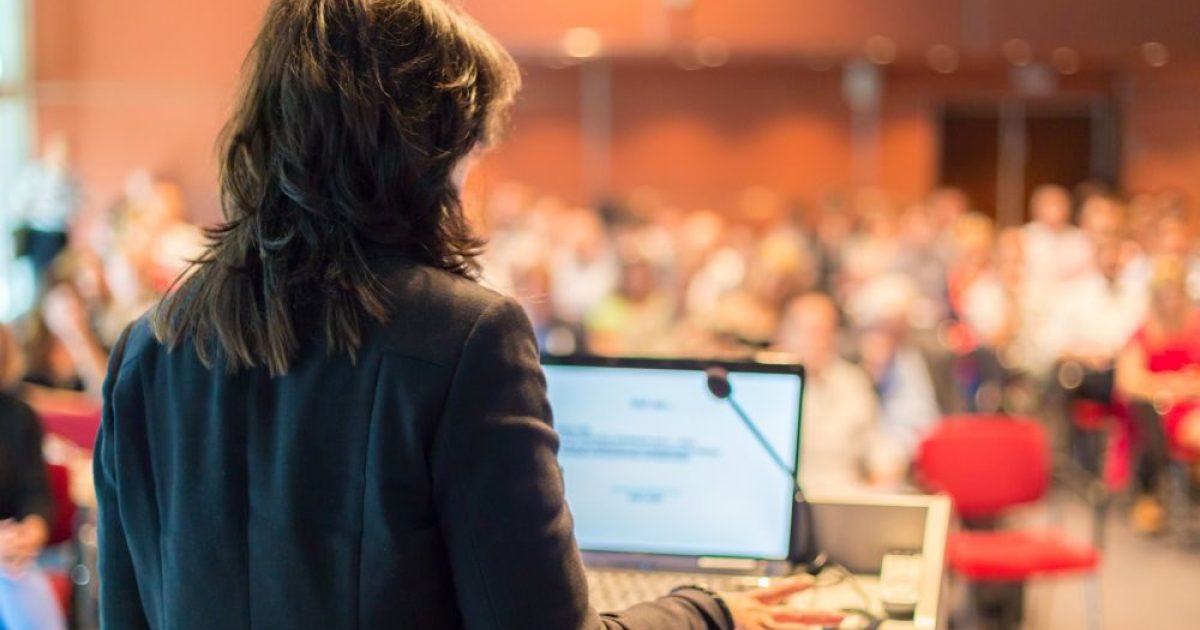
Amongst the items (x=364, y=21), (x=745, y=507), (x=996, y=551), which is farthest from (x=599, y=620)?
(x=996, y=551)

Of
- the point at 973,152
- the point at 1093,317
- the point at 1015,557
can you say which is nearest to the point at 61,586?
the point at 1015,557

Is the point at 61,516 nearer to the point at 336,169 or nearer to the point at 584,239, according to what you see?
the point at 336,169

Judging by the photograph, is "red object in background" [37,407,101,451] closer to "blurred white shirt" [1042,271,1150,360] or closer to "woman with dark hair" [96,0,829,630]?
"woman with dark hair" [96,0,829,630]

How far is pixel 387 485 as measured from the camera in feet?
3.95

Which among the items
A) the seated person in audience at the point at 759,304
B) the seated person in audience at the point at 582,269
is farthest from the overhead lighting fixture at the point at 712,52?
→ the seated person in audience at the point at 759,304

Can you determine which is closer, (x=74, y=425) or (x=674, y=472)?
→ (x=674, y=472)

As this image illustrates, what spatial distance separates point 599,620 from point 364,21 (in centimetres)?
61

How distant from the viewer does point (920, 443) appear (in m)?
Result: 4.73

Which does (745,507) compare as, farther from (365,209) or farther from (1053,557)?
(1053,557)

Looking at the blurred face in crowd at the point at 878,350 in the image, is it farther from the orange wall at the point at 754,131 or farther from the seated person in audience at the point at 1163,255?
the orange wall at the point at 754,131

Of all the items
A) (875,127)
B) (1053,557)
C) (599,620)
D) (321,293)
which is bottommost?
(1053,557)

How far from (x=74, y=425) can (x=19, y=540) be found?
104cm

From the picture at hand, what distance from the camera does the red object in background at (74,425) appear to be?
428 centimetres

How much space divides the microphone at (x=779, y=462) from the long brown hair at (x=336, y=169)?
0.77 metres
